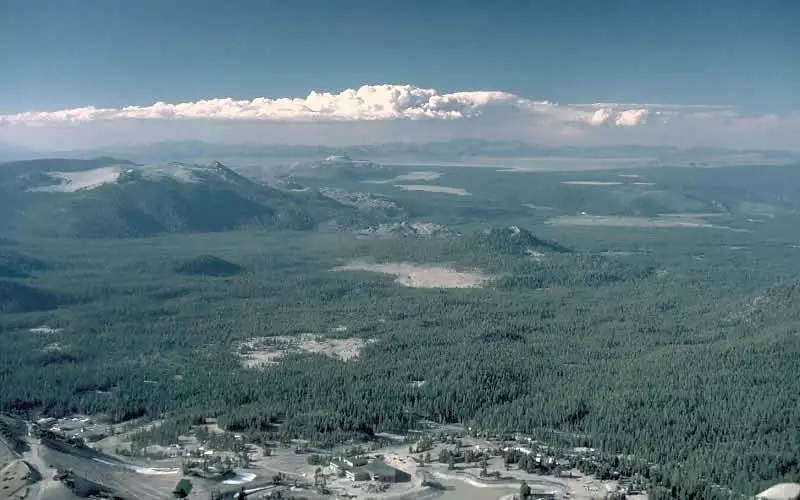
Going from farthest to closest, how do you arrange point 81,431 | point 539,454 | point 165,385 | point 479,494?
point 165,385 → point 81,431 → point 539,454 → point 479,494

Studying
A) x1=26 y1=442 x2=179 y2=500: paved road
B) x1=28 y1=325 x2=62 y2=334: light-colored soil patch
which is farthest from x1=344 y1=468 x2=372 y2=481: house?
x1=28 y1=325 x2=62 y2=334: light-colored soil patch

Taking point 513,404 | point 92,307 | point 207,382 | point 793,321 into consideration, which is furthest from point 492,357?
point 92,307

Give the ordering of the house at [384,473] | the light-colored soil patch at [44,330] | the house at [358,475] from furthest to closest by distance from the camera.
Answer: the light-colored soil patch at [44,330], the house at [358,475], the house at [384,473]

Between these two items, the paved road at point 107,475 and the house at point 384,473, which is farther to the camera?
the house at point 384,473

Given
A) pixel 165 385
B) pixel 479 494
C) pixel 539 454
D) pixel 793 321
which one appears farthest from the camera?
pixel 793 321

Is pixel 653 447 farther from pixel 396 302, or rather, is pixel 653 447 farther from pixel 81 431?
pixel 396 302

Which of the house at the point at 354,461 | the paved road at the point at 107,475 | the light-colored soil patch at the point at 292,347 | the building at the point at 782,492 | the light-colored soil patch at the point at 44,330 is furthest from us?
the light-colored soil patch at the point at 44,330

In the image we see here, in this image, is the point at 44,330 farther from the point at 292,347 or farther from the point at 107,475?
the point at 107,475

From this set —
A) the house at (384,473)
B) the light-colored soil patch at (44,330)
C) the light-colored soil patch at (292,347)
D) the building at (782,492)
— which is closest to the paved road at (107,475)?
the house at (384,473)

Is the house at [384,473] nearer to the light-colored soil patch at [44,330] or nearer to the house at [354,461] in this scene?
the house at [354,461]
